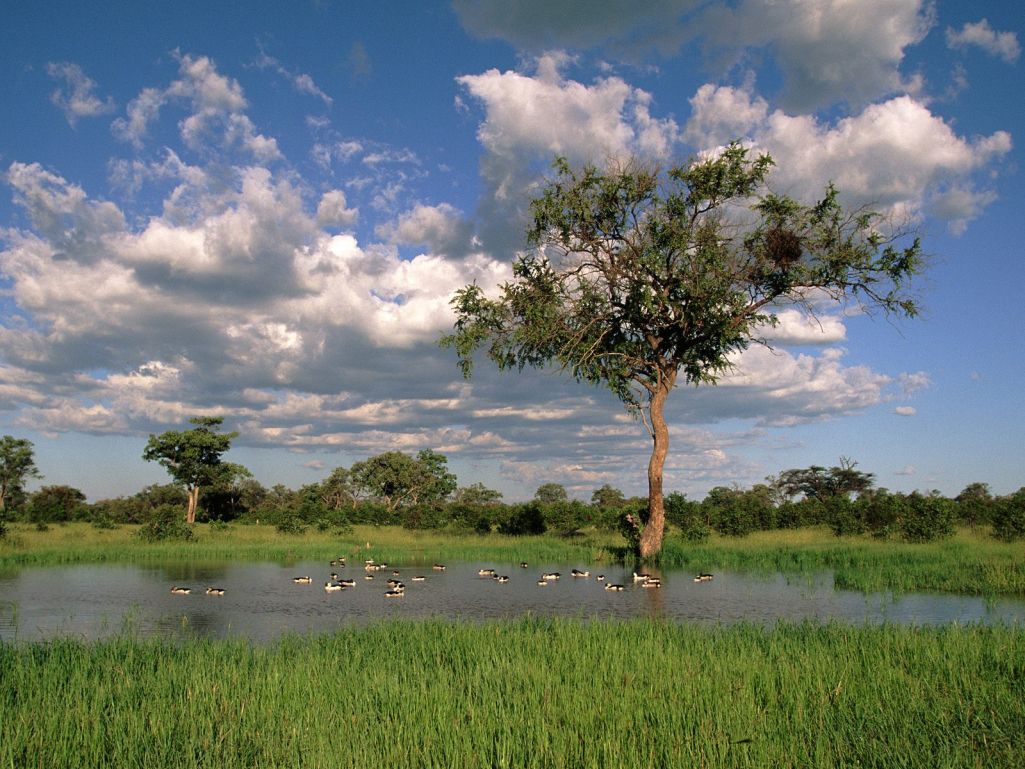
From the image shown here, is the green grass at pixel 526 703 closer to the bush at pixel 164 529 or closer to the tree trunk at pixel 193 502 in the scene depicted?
the bush at pixel 164 529

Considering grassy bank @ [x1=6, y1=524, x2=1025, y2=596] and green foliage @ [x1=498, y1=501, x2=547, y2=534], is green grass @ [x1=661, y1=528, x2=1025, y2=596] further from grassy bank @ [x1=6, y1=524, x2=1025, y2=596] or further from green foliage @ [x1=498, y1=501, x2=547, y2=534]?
green foliage @ [x1=498, y1=501, x2=547, y2=534]

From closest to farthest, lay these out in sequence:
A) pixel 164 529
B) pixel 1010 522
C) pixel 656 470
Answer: pixel 656 470, pixel 1010 522, pixel 164 529

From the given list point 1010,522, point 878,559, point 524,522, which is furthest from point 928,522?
point 524,522

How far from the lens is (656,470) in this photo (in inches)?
1148

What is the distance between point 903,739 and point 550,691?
11.0ft

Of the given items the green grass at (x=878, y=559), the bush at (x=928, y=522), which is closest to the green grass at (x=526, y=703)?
the green grass at (x=878, y=559)

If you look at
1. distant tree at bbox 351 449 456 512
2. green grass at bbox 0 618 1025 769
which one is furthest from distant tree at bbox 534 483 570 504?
green grass at bbox 0 618 1025 769

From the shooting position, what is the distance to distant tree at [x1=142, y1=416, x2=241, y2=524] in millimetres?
54844

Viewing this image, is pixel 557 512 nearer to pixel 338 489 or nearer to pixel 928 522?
pixel 928 522

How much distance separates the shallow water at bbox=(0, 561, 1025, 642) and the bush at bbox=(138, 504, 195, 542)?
448 inches

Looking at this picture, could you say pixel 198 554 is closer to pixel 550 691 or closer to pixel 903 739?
pixel 550 691

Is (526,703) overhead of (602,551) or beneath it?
overhead

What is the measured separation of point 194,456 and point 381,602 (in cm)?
4211

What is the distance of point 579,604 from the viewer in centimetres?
1759
